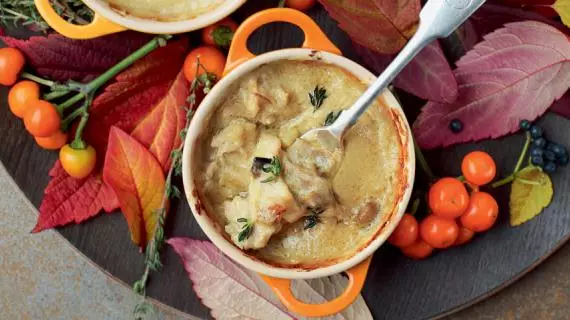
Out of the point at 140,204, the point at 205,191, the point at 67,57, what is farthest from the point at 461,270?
the point at 67,57

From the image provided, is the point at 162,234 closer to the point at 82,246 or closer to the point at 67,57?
the point at 82,246

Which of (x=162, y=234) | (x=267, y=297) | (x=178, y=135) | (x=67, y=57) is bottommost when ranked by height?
(x=267, y=297)

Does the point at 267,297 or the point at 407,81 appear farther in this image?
the point at 267,297

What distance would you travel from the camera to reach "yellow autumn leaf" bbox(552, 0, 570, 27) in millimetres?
1278

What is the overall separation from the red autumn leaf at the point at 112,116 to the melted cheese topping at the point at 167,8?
10cm

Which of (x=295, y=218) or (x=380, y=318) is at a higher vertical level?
(x=295, y=218)

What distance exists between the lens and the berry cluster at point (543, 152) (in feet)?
4.29

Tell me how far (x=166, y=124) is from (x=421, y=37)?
526 millimetres

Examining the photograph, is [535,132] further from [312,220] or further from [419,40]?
[312,220]

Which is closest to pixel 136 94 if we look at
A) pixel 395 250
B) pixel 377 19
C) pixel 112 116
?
pixel 112 116

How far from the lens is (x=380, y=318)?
4.47 feet

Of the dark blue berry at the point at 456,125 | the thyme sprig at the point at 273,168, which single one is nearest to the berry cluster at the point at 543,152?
the dark blue berry at the point at 456,125

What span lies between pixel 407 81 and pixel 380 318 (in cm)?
46

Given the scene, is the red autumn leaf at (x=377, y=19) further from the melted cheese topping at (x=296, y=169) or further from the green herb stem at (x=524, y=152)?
Result: the green herb stem at (x=524, y=152)
